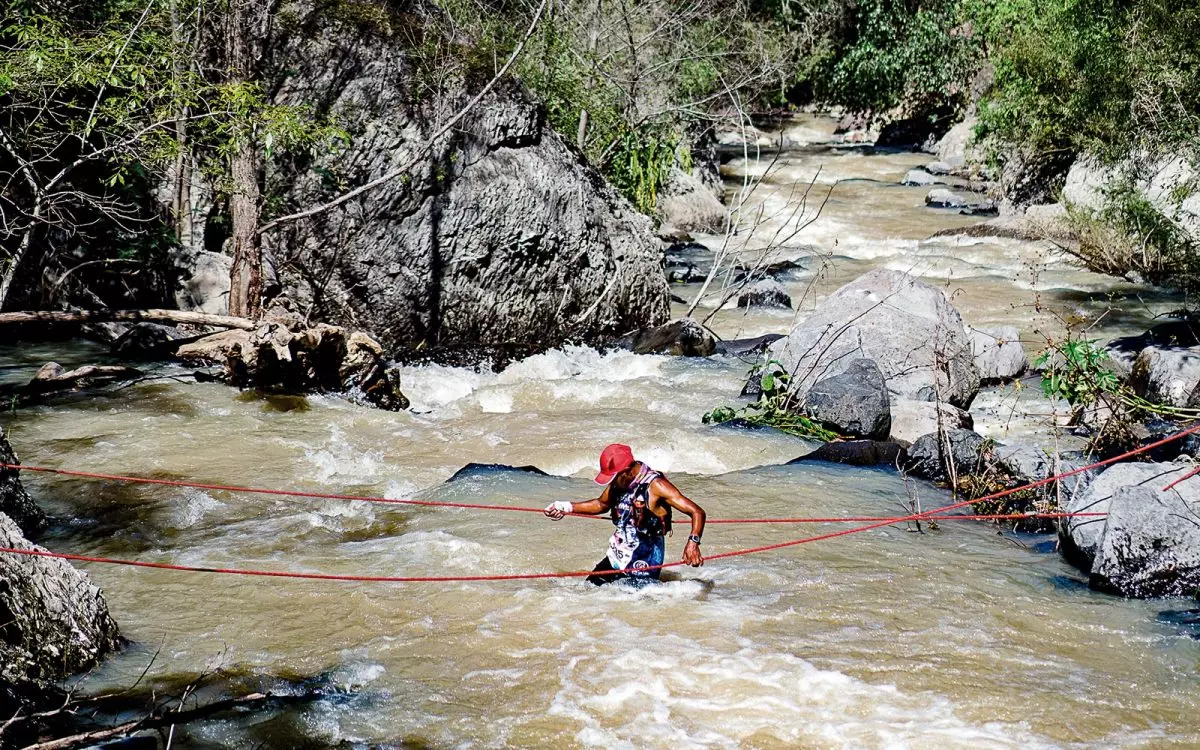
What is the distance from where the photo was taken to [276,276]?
11.3m

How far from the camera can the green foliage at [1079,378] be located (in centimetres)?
837

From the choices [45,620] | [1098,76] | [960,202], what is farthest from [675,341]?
[960,202]

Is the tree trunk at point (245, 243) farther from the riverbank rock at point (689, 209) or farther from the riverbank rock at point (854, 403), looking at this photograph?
the riverbank rock at point (689, 209)

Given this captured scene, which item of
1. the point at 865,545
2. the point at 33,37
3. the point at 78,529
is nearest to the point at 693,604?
the point at 865,545

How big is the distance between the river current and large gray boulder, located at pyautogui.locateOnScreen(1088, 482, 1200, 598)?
0.15m

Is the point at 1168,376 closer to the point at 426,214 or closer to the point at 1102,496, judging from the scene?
the point at 1102,496

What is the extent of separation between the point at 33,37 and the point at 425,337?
488 centimetres

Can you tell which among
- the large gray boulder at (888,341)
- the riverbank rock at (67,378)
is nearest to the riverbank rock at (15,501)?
the riverbank rock at (67,378)

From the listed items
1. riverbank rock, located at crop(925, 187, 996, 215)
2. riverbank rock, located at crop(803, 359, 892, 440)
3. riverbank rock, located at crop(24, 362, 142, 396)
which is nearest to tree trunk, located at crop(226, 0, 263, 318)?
riverbank rock, located at crop(24, 362, 142, 396)

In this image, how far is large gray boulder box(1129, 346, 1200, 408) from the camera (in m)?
9.91

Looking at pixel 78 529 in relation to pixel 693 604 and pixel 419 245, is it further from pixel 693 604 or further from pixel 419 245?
pixel 419 245

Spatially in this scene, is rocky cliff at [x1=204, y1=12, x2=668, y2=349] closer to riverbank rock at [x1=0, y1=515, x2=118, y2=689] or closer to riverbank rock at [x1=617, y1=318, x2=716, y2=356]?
riverbank rock at [x1=617, y1=318, x2=716, y2=356]

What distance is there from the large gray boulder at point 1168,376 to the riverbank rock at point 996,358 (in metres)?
1.18

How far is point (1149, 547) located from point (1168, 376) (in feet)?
15.2
